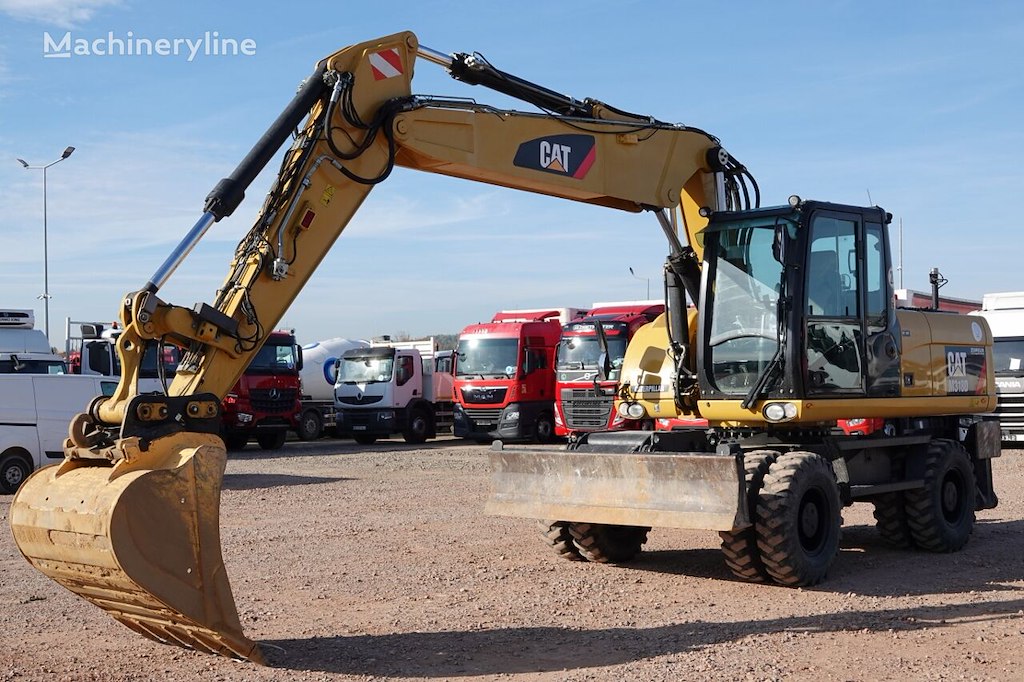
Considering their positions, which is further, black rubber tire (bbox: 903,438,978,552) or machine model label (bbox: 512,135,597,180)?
black rubber tire (bbox: 903,438,978,552)

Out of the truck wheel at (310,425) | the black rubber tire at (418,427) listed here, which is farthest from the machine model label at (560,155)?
the truck wheel at (310,425)

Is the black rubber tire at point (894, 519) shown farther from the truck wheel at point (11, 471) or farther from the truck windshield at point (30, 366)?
the truck windshield at point (30, 366)

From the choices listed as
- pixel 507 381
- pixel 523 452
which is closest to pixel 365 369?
pixel 507 381

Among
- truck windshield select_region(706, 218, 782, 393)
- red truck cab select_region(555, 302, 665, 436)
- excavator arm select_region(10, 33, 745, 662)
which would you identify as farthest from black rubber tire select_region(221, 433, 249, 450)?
truck windshield select_region(706, 218, 782, 393)

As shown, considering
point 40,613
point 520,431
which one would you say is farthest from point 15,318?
point 40,613

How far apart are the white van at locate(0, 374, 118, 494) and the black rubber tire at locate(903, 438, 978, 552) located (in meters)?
12.4

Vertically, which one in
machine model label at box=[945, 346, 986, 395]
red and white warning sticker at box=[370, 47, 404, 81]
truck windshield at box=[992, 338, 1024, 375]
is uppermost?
red and white warning sticker at box=[370, 47, 404, 81]

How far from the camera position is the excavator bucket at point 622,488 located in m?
8.77

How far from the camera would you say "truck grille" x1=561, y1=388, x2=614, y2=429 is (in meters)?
23.6

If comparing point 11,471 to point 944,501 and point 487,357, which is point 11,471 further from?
point 944,501

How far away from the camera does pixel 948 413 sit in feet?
38.2

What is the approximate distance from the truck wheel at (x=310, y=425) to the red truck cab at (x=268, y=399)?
376 cm

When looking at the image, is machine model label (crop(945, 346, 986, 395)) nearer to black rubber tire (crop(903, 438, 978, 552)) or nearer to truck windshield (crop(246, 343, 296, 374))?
black rubber tire (crop(903, 438, 978, 552))

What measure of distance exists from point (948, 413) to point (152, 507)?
8.18 m
